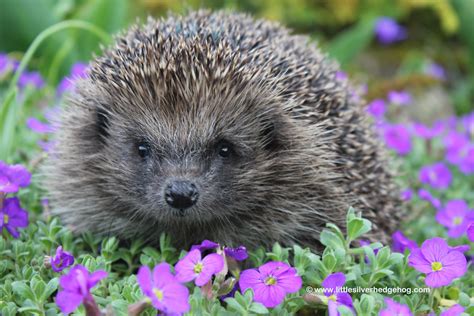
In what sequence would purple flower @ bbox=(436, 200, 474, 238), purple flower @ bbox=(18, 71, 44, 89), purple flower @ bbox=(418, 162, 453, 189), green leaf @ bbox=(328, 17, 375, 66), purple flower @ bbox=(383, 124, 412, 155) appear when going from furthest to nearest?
1. green leaf @ bbox=(328, 17, 375, 66)
2. purple flower @ bbox=(18, 71, 44, 89)
3. purple flower @ bbox=(383, 124, 412, 155)
4. purple flower @ bbox=(418, 162, 453, 189)
5. purple flower @ bbox=(436, 200, 474, 238)

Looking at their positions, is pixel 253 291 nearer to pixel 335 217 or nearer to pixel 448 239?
pixel 335 217

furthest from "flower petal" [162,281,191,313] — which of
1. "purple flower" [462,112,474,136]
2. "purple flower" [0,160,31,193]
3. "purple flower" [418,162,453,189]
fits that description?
"purple flower" [462,112,474,136]

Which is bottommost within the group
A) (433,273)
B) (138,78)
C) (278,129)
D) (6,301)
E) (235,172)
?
(6,301)

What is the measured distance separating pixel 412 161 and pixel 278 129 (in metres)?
1.82

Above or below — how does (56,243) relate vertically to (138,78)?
below

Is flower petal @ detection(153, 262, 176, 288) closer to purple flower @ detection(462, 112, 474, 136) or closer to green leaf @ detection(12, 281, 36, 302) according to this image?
green leaf @ detection(12, 281, 36, 302)

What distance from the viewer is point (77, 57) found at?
5426 millimetres

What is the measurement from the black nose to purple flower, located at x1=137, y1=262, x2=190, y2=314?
1.91 feet

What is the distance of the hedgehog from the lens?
2.76 meters

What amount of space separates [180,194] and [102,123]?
69 centimetres

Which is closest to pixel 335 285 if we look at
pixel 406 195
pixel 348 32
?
pixel 406 195

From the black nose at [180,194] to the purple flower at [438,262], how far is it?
85 cm

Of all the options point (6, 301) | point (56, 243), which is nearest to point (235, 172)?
point (56, 243)

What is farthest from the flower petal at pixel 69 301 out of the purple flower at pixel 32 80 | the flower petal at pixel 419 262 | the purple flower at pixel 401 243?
the purple flower at pixel 32 80
